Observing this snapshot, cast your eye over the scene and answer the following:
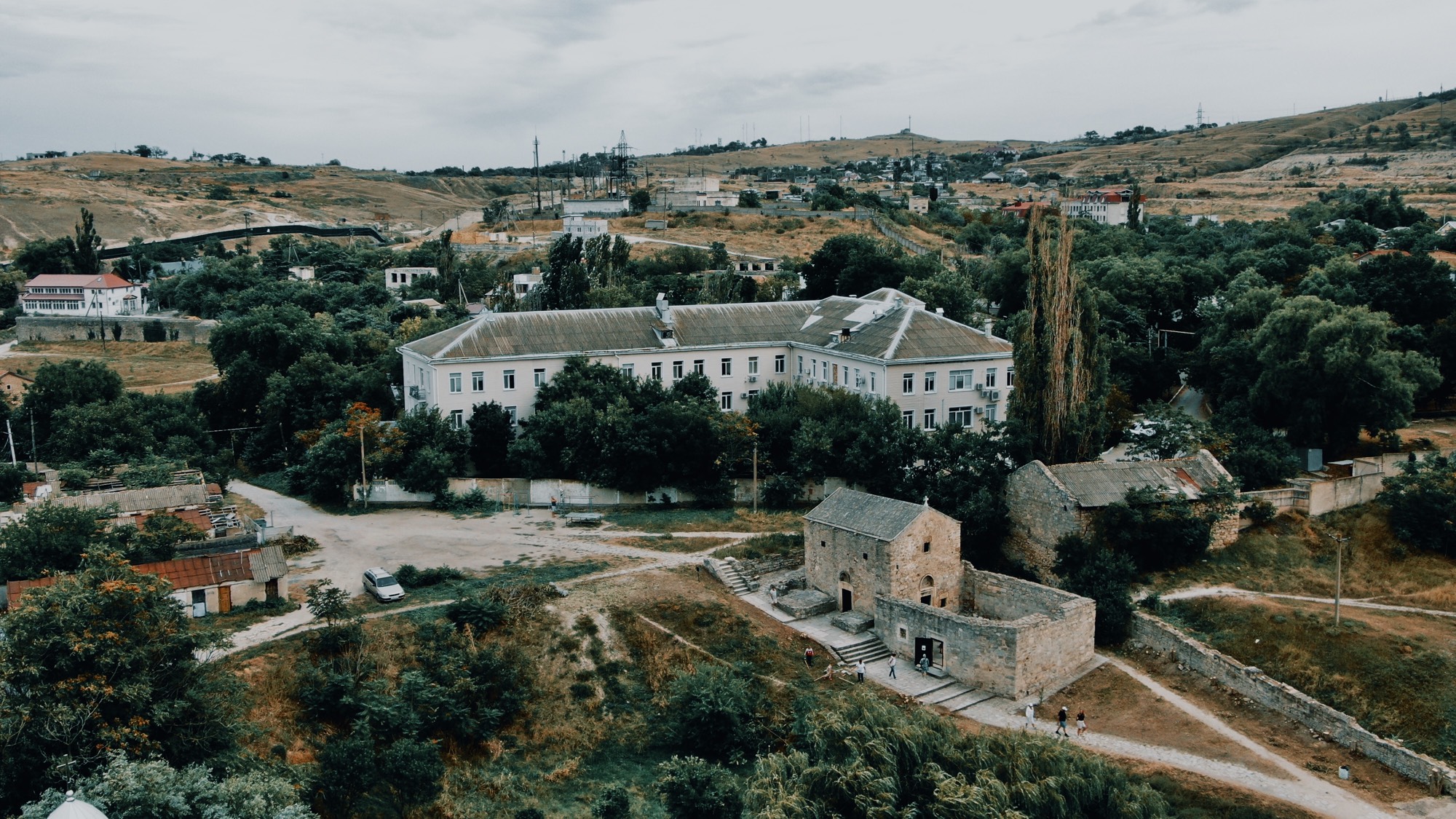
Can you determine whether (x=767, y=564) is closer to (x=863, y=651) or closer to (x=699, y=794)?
(x=863, y=651)

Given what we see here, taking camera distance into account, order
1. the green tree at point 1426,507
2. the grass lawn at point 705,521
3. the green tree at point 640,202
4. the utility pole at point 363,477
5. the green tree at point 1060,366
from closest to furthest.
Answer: the green tree at point 1426,507, the green tree at point 1060,366, the grass lawn at point 705,521, the utility pole at point 363,477, the green tree at point 640,202

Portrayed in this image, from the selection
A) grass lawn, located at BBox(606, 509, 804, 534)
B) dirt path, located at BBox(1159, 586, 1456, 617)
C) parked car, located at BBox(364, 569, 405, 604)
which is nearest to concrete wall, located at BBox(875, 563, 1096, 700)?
dirt path, located at BBox(1159, 586, 1456, 617)

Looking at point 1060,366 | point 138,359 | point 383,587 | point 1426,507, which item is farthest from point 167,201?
point 1426,507

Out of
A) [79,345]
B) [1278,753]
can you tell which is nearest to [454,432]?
[1278,753]

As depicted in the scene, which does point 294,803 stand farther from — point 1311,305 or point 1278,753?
point 1311,305

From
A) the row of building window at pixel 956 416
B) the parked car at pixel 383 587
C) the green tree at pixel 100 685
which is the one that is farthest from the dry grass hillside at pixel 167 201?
the green tree at pixel 100 685

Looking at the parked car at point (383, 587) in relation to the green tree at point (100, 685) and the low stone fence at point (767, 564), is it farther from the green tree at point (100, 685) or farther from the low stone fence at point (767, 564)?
the low stone fence at point (767, 564)

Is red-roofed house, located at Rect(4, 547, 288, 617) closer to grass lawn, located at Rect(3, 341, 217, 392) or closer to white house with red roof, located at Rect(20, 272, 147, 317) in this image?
grass lawn, located at Rect(3, 341, 217, 392)
